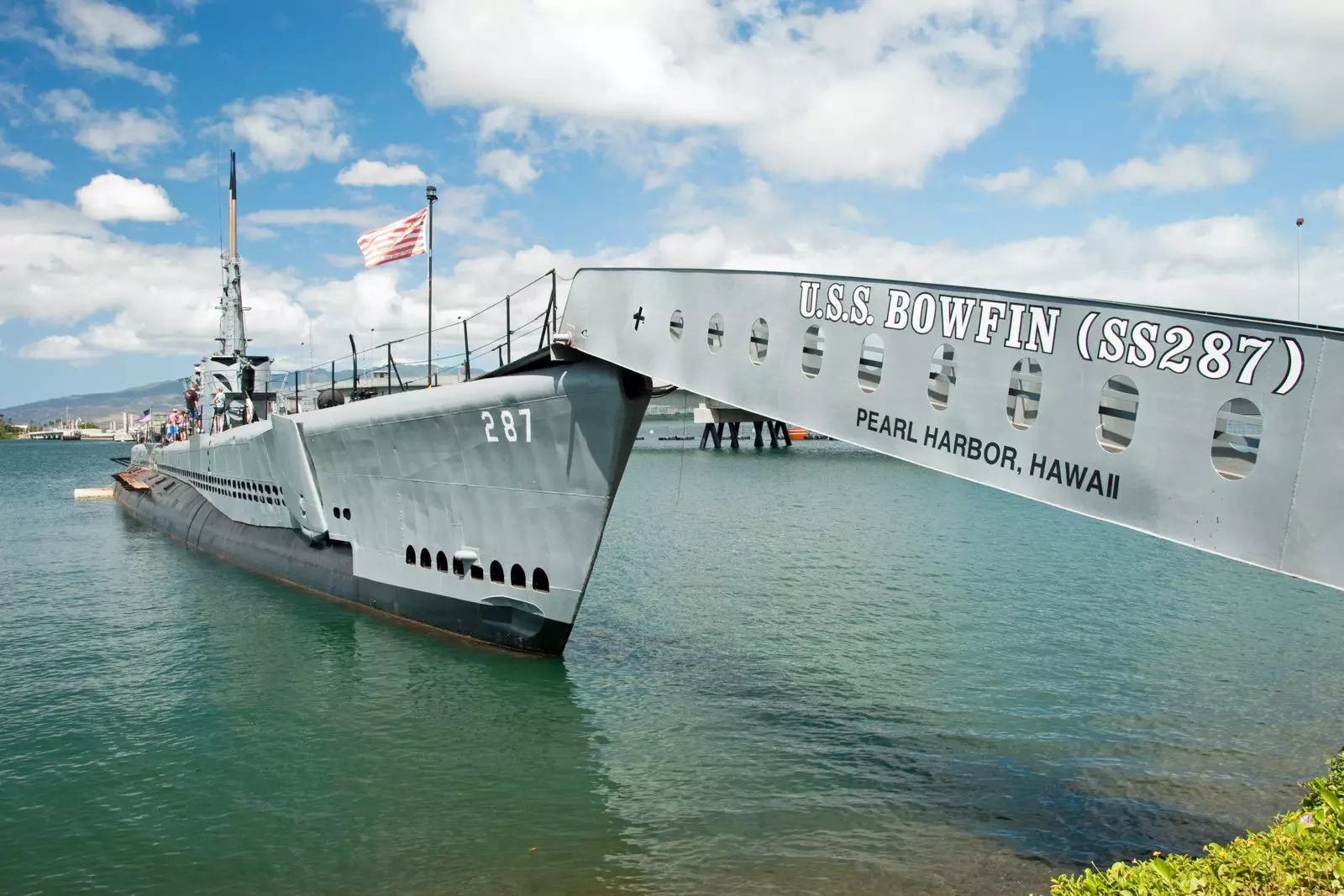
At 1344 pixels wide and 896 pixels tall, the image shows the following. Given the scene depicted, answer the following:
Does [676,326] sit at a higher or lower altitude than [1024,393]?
higher

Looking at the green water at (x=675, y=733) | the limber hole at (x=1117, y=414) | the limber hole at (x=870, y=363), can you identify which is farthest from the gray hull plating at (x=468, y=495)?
the limber hole at (x=1117, y=414)

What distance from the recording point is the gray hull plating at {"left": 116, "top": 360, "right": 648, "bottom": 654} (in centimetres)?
1422

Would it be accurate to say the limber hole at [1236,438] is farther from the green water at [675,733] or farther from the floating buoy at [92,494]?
the floating buoy at [92,494]

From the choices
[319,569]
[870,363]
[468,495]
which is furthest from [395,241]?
[870,363]

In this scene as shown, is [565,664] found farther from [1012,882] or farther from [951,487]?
[951,487]

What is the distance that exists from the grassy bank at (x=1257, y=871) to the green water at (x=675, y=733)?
11.0ft

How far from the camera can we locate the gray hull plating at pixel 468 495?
14.2 metres

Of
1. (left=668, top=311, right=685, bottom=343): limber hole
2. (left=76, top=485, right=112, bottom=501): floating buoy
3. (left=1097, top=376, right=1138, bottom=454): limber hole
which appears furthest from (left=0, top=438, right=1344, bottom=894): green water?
(left=76, top=485, right=112, bottom=501): floating buoy

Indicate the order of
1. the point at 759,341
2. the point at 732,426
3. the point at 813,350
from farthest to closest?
the point at 732,426 < the point at 759,341 < the point at 813,350

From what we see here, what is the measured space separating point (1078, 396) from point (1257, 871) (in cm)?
393

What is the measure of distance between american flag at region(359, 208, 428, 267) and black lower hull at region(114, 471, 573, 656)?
6400mm

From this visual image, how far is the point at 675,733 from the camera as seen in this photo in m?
12.3

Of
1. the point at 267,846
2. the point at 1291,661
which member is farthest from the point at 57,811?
the point at 1291,661

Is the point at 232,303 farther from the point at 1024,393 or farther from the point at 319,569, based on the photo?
the point at 1024,393
